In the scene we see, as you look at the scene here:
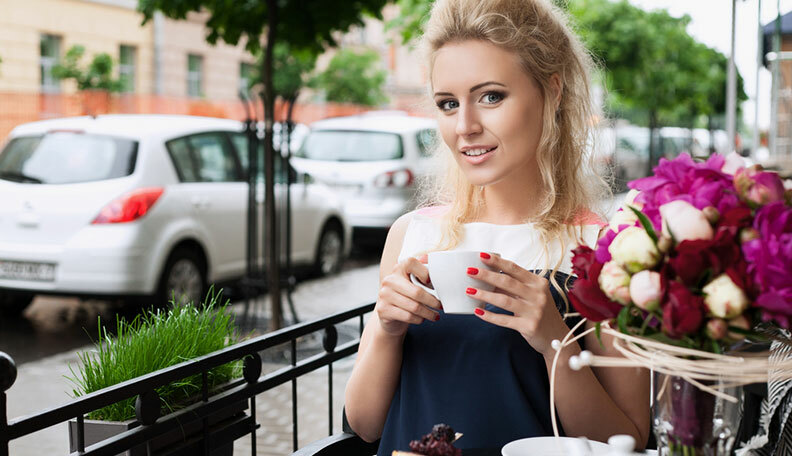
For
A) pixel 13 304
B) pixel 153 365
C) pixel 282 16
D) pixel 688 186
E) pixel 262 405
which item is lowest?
pixel 262 405

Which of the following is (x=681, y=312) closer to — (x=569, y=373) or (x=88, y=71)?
(x=569, y=373)

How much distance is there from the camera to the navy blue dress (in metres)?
1.98

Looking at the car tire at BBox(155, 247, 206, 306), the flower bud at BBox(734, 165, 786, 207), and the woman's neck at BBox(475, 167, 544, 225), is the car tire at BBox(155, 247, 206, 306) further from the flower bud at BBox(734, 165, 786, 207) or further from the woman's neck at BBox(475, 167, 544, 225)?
the flower bud at BBox(734, 165, 786, 207)

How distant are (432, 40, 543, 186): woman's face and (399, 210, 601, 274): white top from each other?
201mm

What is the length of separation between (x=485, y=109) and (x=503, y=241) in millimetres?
362

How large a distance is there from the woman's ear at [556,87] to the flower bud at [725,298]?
1033 millimetres

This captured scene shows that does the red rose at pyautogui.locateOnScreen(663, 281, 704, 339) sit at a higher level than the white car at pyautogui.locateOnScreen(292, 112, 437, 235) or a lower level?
lower

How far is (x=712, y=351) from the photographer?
1.23 m

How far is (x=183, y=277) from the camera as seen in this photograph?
7289 millimetres

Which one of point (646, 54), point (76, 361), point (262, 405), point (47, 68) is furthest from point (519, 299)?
point (646, 54)

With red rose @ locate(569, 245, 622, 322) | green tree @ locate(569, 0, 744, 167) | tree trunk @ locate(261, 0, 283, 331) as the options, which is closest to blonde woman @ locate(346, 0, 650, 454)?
red rose @ locate(569, 245, 622, 322)

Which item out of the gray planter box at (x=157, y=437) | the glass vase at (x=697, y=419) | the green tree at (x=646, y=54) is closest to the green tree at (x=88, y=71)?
the green tree at (x=646, y=54)

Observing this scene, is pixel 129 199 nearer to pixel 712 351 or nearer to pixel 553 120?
pixel 553 120

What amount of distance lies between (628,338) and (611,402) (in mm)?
751
